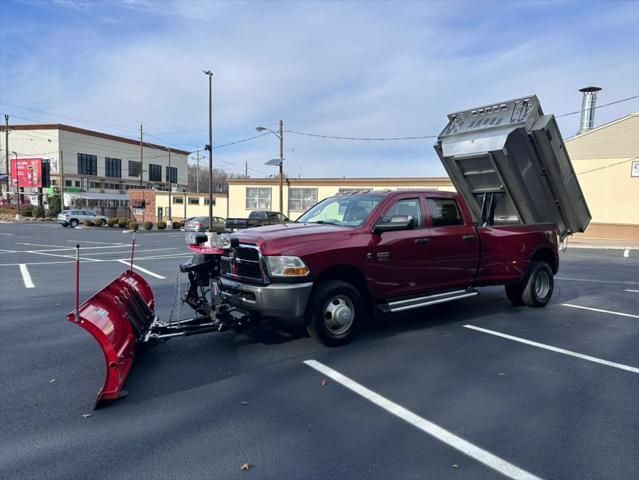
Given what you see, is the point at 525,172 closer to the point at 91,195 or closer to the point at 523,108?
the point at 523,108

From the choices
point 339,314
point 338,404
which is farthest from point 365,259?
point 338,404

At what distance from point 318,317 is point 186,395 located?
176cm

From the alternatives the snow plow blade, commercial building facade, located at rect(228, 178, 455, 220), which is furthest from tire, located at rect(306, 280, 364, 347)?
commercial building facade, located at rect(228, 178, 455, 220)

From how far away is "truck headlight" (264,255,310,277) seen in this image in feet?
16.3

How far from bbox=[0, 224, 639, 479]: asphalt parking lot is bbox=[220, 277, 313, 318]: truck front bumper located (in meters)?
0.57

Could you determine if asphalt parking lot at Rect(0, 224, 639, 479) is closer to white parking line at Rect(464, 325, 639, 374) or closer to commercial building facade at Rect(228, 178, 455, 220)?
white parking line at Rect(464, 325, 639, 374)

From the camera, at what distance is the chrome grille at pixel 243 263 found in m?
5.10

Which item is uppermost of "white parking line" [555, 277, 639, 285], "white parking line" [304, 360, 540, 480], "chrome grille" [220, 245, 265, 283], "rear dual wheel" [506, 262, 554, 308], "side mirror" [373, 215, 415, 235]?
"side mirror" [373, 215, 415, 235]

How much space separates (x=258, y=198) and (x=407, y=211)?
37.6m

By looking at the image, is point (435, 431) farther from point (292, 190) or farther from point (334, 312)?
point (292, 190)

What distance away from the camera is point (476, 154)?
7449 millimetres

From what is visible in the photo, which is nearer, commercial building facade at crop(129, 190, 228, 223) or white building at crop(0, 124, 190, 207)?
commercial building facade at crop(129, 190, 228, 223)

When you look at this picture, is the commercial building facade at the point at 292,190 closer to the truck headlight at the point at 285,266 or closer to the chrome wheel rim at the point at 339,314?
the chrome wheel rim at the point at 339,314

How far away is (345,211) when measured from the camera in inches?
245
